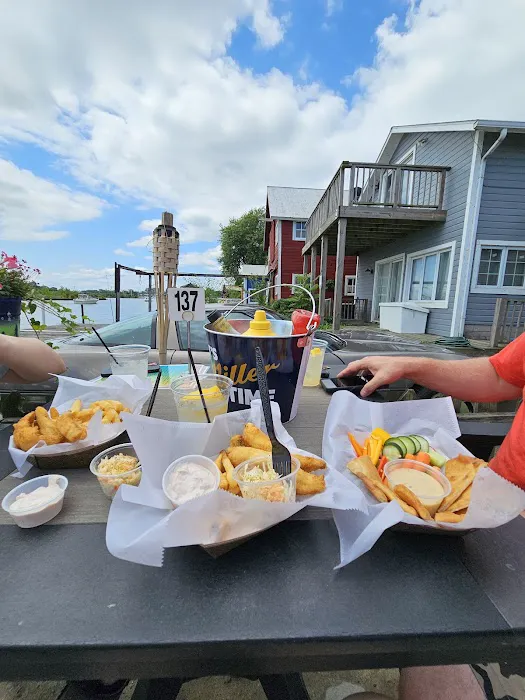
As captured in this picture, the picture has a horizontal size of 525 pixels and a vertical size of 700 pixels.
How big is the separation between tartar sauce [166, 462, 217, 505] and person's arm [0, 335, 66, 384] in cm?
81

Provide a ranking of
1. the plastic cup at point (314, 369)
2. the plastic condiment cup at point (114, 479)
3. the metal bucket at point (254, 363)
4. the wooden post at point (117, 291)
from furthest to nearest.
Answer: the wooden post at point (117, 291) → the plastic cup at point (314, 369) → the metal bucket at point (254, 363) → the plastic condiment cup at point (114, 479)

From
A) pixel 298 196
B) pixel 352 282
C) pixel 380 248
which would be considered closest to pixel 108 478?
pixel 380 248

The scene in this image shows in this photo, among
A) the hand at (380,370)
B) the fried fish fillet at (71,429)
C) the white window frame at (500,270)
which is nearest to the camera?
the fried fish fillet at (71,429)

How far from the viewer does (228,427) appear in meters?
0.78

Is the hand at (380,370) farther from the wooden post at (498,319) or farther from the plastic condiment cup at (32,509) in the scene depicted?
the wooden post at (498,319)

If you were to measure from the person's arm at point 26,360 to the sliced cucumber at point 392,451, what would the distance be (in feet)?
3.66

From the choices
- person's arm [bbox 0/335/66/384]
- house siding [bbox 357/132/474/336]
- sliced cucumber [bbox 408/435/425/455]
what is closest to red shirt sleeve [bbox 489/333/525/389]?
sliced cucumber [bbox 408/435/425/455]

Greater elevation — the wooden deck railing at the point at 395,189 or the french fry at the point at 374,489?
the wooden deck railing at the point at 395,189

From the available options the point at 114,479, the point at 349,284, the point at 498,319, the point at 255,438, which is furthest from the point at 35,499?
the point at 349,284

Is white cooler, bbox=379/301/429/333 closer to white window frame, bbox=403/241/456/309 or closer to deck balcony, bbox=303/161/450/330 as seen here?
white window frame, bbox=403/241/456/309

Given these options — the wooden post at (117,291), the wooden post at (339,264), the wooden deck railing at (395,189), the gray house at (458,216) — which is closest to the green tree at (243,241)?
the wooden deck railing at (395,189)

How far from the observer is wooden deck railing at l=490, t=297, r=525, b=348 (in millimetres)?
6961

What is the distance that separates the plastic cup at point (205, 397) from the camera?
98 centimetres

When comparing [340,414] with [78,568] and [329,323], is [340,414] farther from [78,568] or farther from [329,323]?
[329,323]
